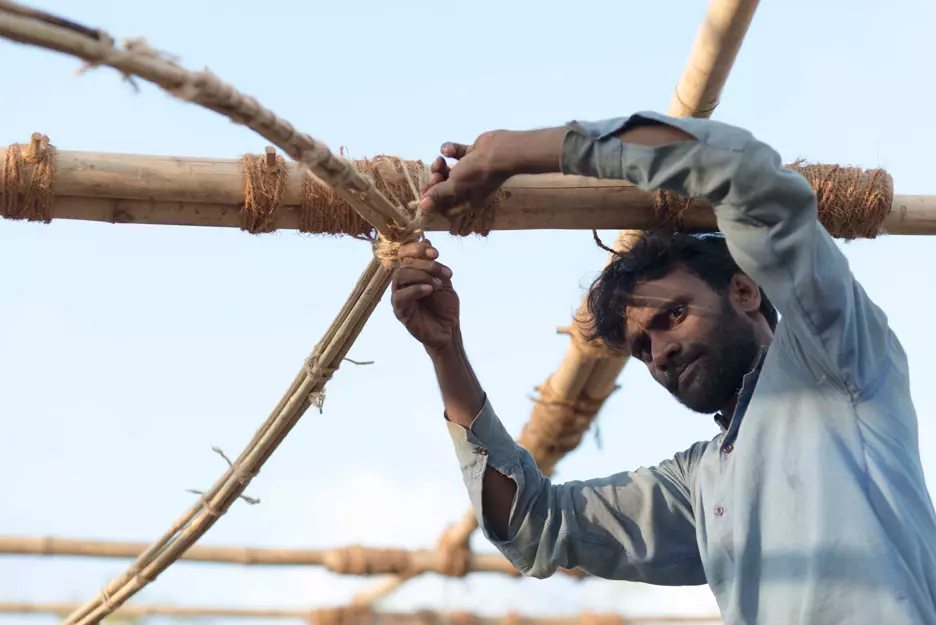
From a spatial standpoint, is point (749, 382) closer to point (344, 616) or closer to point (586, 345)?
point (586, 345)

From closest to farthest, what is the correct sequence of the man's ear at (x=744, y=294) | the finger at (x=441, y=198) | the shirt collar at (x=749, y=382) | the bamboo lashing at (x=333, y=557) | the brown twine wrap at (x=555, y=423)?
the finger at (x=441, y=198) → the shirt collar at (x=749, y=382) → the man's ear at (x=744, y=294) → the brown twine wrap at (x=555, y=423) → the bamboo lashing at (x=333, y=557)

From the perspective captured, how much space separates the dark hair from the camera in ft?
9.57

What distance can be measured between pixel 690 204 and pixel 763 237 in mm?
576

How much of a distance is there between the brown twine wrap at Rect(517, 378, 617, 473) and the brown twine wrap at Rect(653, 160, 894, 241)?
119 centimetres

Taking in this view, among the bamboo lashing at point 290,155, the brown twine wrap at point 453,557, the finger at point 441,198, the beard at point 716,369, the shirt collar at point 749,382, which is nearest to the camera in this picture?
the bamboo lashing at point 290,155

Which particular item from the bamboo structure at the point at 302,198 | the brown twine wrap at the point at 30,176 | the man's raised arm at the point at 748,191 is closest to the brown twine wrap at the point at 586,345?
the bamboo structure at the point at 302,198

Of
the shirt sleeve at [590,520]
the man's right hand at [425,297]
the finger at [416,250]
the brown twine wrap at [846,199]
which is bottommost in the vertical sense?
the shirt sleeve at [590,520]

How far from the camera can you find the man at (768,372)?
7.45 feet

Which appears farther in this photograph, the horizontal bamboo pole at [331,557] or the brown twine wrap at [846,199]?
the horizontal bamboo pole at [331,557]

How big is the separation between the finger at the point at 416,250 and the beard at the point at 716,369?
0.56 meters

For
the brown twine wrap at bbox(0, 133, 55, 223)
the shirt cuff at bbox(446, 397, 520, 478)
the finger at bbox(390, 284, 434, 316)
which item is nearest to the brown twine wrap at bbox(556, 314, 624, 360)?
the shirt cuff at bbox(446, 397, 520, 478)

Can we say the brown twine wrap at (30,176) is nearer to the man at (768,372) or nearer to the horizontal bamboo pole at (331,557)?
the man at (768,372)

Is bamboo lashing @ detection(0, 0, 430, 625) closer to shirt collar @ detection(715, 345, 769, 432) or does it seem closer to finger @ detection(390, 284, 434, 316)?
finger @ detection(390, 284, 434, 316)

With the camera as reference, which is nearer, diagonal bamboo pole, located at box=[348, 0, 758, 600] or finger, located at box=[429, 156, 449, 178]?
finger, located at box=[429, 156, 449, 178]
